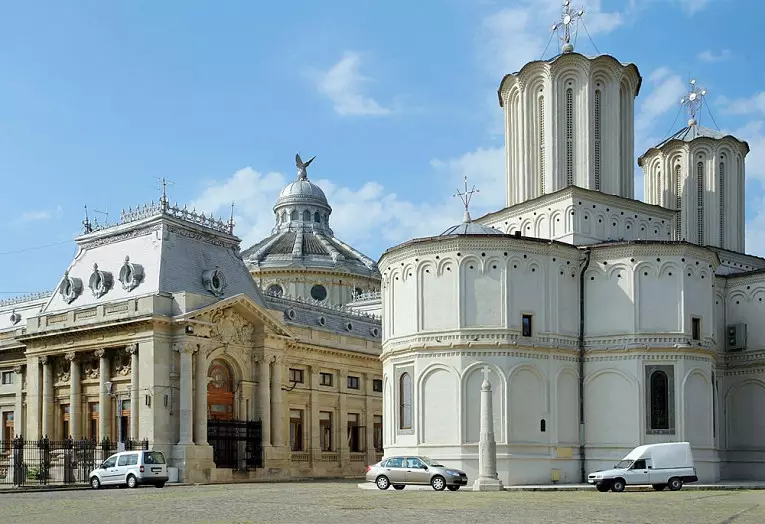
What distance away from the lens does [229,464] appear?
209 feet

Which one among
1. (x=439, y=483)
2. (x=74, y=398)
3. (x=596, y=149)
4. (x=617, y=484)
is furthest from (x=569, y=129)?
(x=74, y=398)

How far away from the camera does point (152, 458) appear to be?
48875 millimetres

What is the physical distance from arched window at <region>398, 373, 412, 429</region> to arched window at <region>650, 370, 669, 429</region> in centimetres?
1153

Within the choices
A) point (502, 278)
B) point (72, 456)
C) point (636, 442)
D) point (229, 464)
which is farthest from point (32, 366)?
point (636, 442)

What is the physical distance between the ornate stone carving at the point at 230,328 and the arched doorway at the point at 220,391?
1.49 m

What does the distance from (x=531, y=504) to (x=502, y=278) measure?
1825 cm

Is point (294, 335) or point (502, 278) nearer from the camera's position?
point (502, 278)

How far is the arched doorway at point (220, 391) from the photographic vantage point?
2502 inches

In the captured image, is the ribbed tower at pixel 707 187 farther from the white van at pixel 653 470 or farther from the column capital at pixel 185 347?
the column capital at pixel 185 347

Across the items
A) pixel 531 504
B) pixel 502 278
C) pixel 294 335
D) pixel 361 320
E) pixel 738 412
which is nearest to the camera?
pixel 531 504

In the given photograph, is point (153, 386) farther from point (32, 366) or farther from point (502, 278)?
point (502, 278)

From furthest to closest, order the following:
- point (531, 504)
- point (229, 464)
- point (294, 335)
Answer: point (294, 335)
point (229, 464)
point (531, 504)

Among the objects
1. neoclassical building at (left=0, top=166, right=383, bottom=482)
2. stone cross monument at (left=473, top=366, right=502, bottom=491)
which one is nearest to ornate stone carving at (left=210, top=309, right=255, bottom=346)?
neoclassical building at (left=0, top=166, right=383, bottom=482)

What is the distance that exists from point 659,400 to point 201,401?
85.2 feet
